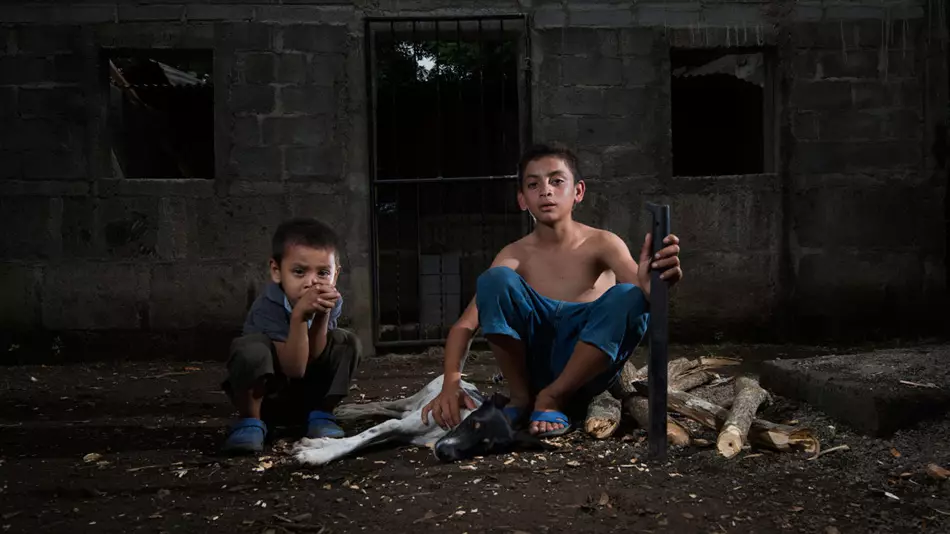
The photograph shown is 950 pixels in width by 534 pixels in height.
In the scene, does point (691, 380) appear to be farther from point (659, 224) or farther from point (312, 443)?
point (312, 443)

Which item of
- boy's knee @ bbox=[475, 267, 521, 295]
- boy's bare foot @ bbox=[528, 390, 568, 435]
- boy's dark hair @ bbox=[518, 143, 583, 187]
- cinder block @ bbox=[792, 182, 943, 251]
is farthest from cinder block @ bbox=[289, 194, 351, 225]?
cinder block @ bbox=[792, 182, 943, 251]

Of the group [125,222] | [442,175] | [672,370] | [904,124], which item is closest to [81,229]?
[125,222]

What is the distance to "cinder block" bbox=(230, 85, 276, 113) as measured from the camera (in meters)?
5.29

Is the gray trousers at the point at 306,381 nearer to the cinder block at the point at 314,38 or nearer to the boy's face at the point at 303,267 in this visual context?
the boy's face at the point at 303,267

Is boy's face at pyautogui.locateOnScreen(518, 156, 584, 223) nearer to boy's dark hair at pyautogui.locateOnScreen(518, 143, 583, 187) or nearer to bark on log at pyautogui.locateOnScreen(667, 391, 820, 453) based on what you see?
boy's dark hair at pyautogui.locateOnScreen(518, 143, 583, 187)

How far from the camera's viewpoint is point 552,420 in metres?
2.74

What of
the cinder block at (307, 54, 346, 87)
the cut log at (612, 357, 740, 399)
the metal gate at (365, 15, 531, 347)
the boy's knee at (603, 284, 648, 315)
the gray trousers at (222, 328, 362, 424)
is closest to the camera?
the boy's knee at (603, 284, 648, 315)

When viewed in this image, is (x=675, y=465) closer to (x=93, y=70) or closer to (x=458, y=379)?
(x=458, y=379)

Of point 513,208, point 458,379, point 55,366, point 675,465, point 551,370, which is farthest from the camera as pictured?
point 513,208

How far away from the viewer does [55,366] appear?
5.21 meters

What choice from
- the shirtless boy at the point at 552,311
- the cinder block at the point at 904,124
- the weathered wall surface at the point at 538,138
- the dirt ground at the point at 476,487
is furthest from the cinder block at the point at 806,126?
the shirtless boy at the point at 552,311

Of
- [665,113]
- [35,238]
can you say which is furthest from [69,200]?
[665,113]

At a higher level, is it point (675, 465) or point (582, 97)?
point (582, 97)

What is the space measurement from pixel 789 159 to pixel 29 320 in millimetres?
5566
